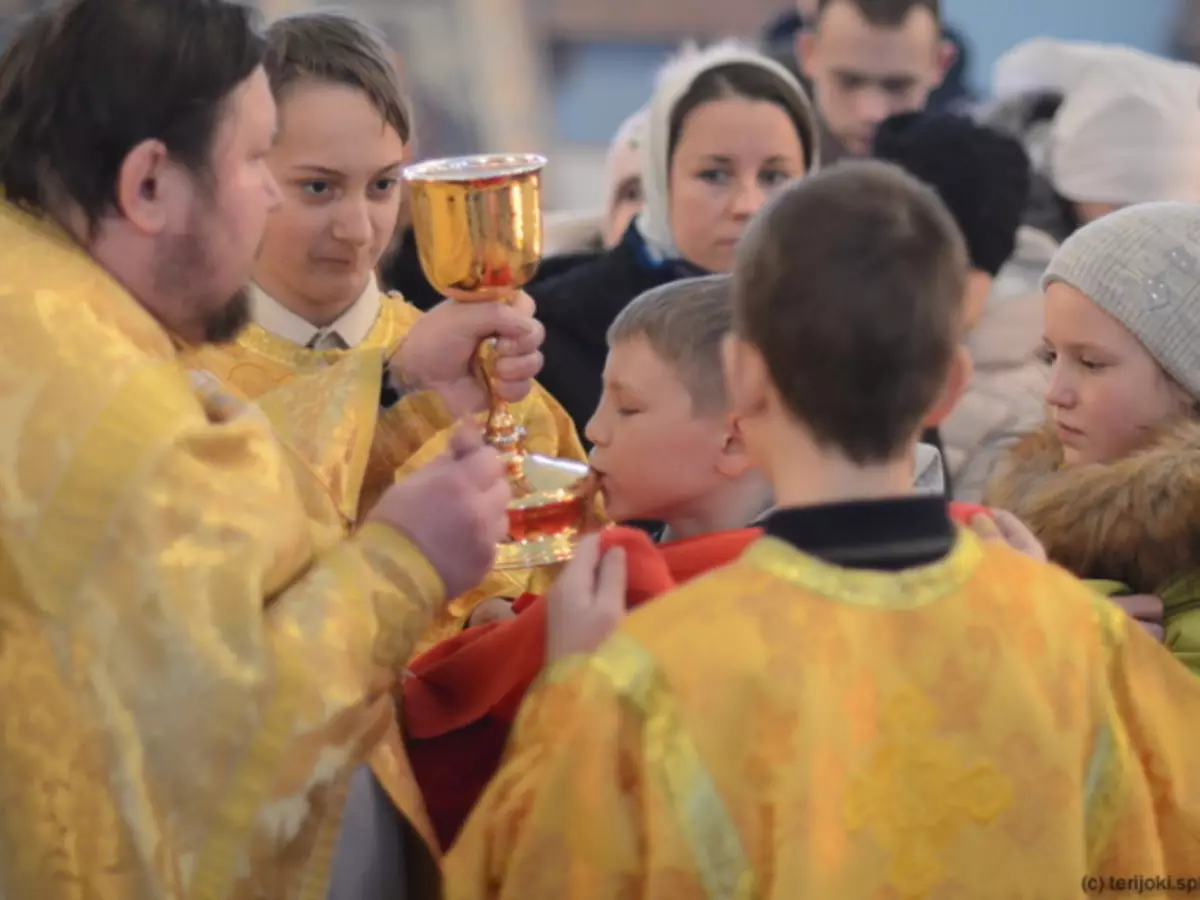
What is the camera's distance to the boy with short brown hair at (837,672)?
125cm

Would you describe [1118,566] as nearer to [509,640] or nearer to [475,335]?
[509,640]

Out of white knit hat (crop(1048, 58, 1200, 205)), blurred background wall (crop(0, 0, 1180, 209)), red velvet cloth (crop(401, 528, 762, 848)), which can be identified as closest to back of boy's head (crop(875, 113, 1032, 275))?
white knit hat (crop(1048, 58, 1200, 205))

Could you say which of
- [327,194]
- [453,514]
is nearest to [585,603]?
[453,514]

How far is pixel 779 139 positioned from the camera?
2.76 metres

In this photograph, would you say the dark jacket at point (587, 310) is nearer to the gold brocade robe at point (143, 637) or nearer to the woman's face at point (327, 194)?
the woman's face at point (327, 194)

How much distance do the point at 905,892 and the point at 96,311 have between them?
84 centimetres

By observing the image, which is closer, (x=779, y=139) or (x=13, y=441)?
(x=13, y=441)

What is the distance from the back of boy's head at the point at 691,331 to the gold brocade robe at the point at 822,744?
0.47 m

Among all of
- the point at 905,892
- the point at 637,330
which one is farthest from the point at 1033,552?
the point at 637,330

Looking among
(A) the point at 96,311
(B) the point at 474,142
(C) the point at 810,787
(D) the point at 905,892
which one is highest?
(A) the point at 96,311

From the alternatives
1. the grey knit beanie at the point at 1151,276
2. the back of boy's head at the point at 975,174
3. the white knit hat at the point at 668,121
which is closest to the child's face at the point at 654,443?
the grey knit beanie at the point at 1151,276

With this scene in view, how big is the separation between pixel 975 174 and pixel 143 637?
2.09 meters

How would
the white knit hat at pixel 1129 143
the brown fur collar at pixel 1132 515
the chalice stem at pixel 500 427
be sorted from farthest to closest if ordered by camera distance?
the white knit hat at pixel 1129 143
the chalice stem at pixel 500 427
the brown fur collar at pixel 1132 515

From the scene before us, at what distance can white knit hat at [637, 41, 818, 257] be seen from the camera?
A: 2842 mm
